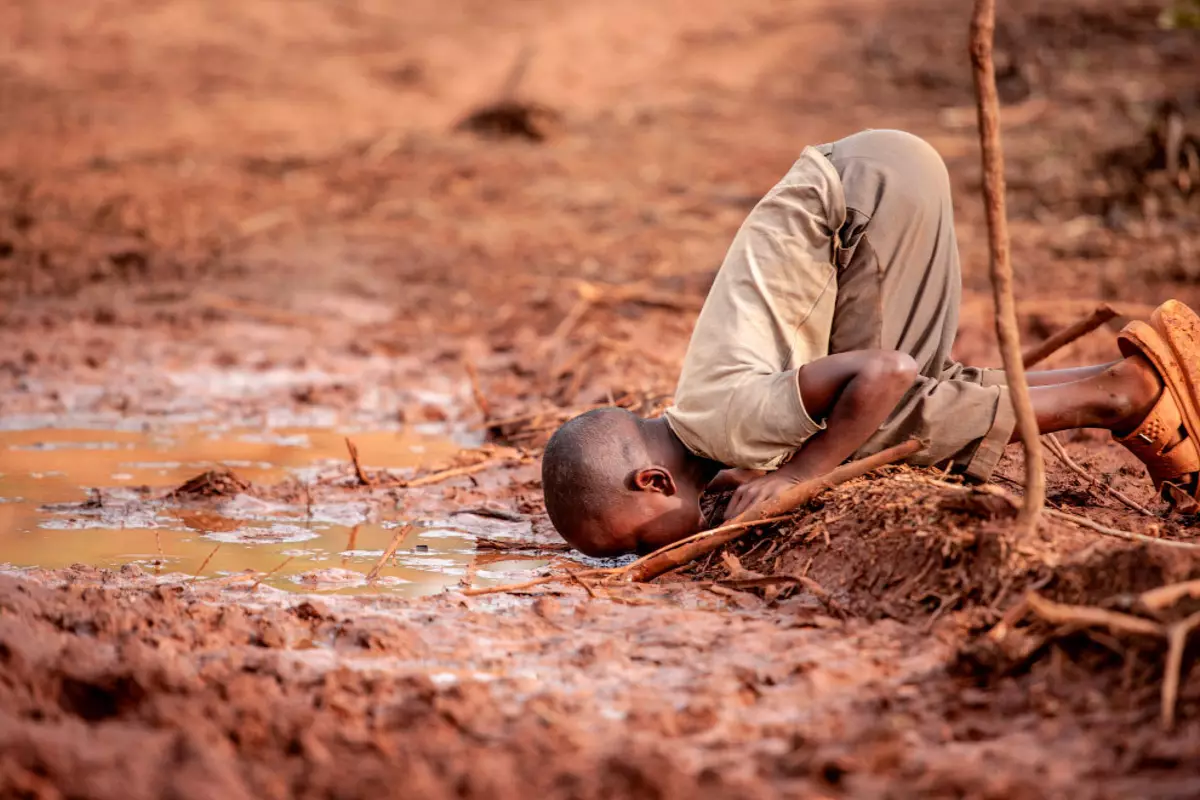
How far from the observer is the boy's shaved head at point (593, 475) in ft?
11.7

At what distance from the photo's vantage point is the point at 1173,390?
363 cm

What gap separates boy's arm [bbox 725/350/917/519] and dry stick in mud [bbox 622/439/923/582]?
4 centimetres

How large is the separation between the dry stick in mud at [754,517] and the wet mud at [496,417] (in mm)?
84

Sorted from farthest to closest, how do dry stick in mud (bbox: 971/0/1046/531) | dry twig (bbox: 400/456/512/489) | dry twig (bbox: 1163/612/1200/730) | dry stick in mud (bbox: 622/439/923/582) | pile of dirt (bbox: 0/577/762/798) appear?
dry twig (bbox: 400/456/512/489), dry stick in mud (bbox: 622/439/923/582), dry stick in mud (bbox: 971/0/1046/531), dry twig (bbox: 1163/612/1200/730), pile of dirt (bbox: 0/577/762/798)

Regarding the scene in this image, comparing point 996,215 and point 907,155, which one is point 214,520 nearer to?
point 907,155

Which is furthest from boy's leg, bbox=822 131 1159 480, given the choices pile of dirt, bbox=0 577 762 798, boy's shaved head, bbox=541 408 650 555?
pile of dirt, bbox=0 577 762 798

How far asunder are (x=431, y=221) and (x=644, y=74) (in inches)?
189

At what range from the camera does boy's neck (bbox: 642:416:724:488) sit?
365cm

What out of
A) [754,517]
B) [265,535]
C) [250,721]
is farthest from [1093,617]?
[265,535]

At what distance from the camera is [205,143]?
11938 mm

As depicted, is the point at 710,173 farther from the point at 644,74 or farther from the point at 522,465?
the point at 522,465

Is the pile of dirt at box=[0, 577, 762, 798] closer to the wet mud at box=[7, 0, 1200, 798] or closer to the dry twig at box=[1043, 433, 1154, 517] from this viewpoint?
the wet mud at box=[7, 0, 1200, 798]

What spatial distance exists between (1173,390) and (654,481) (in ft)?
4.72

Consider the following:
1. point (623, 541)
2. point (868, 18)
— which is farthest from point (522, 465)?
point (868, 18)
